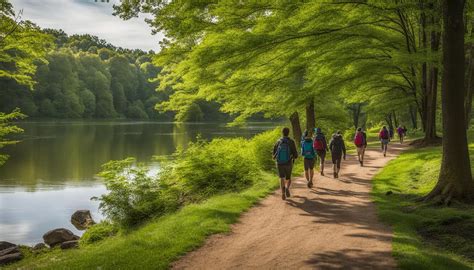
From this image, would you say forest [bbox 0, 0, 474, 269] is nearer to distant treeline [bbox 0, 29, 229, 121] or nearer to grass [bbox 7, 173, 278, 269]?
grass [bbox 7, 173, 278, 269]

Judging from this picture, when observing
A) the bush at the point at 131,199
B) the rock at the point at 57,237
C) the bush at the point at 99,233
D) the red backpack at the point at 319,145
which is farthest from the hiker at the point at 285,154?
the rock at the point at 57,237

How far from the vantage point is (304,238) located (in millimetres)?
8977

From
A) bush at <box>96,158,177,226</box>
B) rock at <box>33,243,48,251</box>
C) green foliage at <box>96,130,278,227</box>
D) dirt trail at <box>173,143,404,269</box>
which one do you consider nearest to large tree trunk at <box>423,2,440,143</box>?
green foliage at <box>96,130,278,227</box>

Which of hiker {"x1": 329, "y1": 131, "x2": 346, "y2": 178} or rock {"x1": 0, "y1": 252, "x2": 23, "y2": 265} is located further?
hiker {"x1": 329, "y1": 131, "x2": 346, "y2": 178}

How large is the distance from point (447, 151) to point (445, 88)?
164cm

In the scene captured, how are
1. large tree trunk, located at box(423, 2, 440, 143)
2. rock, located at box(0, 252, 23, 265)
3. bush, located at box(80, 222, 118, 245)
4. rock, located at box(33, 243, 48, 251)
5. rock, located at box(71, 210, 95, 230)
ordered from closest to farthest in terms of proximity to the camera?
rock, located at box(0, 252, 23, 265) < bush, located at box(80, 222, 118, 245) < rock, located at box(33, 243, 48, 251) < rock, located at box(71, 210, 95, 230) < large tree trunk, located at box(423, 2, 440, 143)

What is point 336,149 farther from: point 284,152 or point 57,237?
point 57,237

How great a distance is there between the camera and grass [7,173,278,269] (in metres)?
7.91

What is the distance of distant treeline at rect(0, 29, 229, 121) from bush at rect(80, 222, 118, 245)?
61208 millimetres

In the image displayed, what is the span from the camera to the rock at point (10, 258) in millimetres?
12898

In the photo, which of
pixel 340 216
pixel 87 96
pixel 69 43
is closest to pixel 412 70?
pixel 340 216

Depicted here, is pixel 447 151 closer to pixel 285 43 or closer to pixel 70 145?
pixel 285 43

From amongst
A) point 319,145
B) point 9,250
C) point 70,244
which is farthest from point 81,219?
point 319,145

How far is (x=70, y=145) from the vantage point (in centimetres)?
4662
